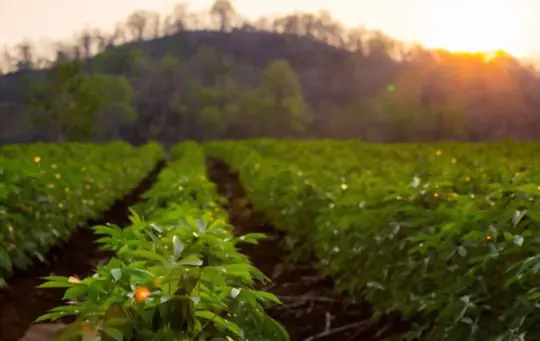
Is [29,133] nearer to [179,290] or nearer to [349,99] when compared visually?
[349,99]

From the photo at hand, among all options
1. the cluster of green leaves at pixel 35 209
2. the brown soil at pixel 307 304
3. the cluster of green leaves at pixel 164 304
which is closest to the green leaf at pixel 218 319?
the cluster of green leaves at pixel 164 304

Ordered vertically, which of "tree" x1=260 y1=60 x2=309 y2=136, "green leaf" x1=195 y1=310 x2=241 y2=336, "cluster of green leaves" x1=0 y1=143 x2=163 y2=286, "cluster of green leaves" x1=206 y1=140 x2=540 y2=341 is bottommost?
"tree" x1=260 y1=60 x2=309 y2=136

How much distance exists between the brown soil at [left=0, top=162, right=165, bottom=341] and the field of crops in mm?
187

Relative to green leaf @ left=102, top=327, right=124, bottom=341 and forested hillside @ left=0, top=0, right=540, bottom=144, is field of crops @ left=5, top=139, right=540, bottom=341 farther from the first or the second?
forested hillside @ left=0, top=0, right=540, bottom=144

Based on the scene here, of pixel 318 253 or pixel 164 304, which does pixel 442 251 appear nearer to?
pixel 164 304

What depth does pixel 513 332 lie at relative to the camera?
143 inches

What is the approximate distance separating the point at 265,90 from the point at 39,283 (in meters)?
100.0

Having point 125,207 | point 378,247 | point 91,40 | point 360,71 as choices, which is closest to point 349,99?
point 360,71

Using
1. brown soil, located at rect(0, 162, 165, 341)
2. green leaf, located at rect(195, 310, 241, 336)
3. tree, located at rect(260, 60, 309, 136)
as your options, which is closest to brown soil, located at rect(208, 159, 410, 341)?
brown soil, located at rect(0, 162, 165, 341)

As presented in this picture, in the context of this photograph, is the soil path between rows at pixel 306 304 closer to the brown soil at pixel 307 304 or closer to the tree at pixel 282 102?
the brown soil at pixel 307 304

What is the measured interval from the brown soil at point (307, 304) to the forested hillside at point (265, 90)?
180 ft

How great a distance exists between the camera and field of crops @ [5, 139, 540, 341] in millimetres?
2383

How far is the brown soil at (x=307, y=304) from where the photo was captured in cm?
595

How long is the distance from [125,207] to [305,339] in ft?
31.6
